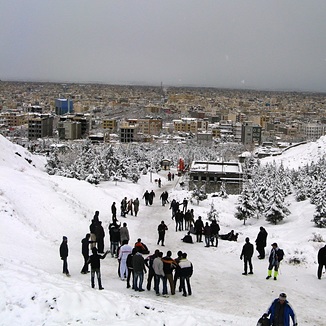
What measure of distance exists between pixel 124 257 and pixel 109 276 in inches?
33.3

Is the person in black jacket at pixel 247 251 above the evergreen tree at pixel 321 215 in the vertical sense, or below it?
above

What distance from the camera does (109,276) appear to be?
11.4 m

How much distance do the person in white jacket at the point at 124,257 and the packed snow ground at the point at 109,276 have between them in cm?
18

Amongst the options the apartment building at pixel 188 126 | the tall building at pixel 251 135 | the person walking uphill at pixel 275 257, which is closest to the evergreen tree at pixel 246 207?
the person walking uphill at pixel 275 257

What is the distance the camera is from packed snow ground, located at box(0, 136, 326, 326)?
310 inches

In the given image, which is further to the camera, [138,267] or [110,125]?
[110,125]

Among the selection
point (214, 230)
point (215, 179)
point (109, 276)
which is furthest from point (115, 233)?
point (215, 179)

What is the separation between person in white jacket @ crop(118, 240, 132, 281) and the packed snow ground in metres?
0.18

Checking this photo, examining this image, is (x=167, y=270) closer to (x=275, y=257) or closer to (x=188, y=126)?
(x=275, y=257)

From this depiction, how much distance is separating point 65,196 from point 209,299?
11036 mm

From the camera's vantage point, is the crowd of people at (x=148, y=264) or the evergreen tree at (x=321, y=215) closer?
the crowd of people at (x=148, y=264)

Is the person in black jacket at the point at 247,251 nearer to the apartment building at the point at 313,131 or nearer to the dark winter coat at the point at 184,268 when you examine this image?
the dark winter coat at the point at 184,268

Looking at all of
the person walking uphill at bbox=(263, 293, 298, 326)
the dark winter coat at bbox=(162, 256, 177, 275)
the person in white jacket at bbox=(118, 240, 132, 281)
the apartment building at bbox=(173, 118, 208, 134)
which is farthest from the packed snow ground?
the apartment building at bbox=(173, 118, 208, 134)

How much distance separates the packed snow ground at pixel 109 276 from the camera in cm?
787
